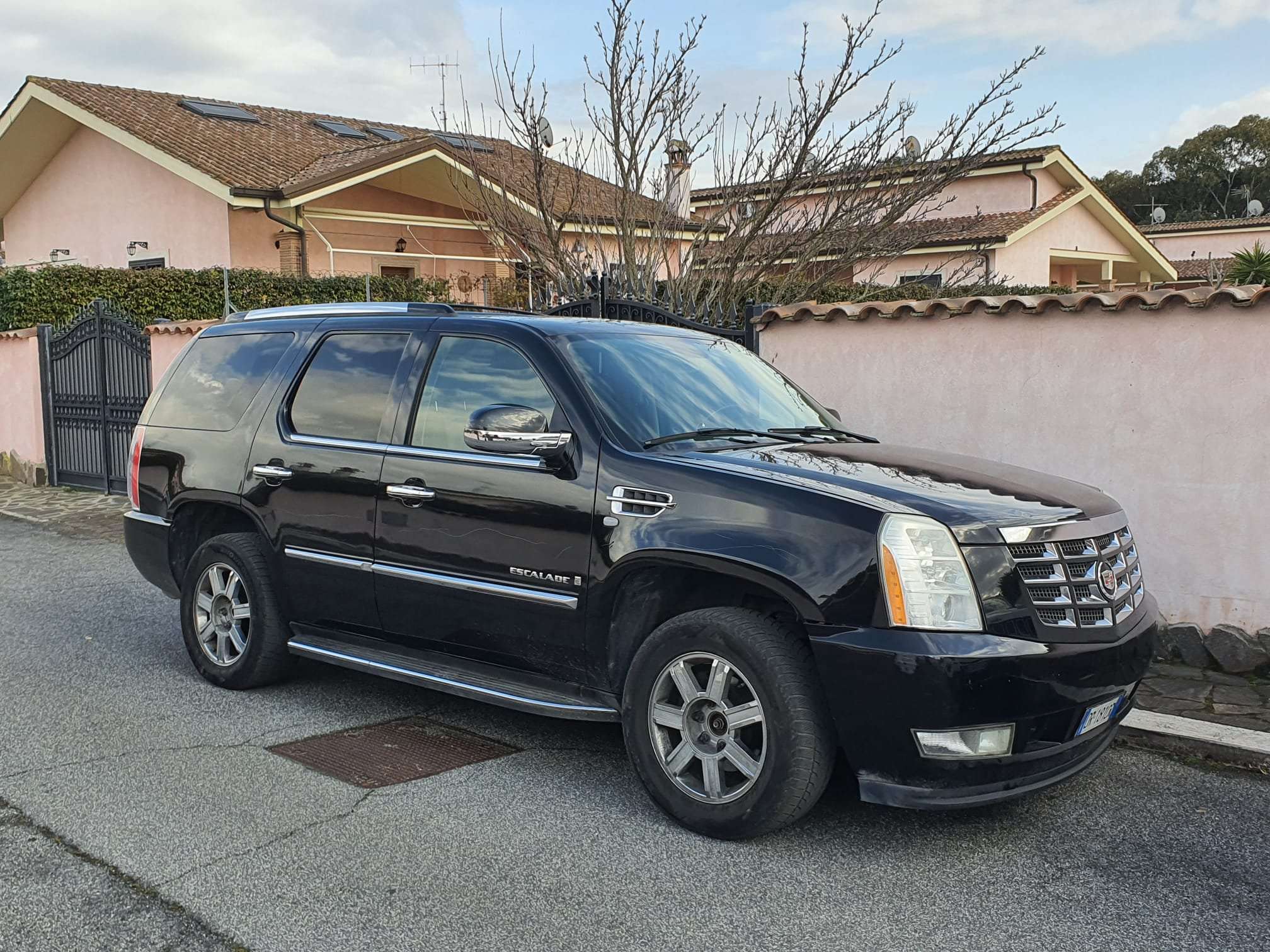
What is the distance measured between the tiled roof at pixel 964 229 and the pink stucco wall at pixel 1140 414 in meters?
3.78

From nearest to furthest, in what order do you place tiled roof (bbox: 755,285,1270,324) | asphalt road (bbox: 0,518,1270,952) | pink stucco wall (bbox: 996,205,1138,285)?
asphalt road (bbox: 0,518,1270,952)
tiled roof (bbox: 755,285,1270,324)
pink stucco wall (bbox: 996,205,1138,285)

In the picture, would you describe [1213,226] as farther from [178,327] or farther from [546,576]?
[546,576]

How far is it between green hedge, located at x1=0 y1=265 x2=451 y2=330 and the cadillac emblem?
40.7ft

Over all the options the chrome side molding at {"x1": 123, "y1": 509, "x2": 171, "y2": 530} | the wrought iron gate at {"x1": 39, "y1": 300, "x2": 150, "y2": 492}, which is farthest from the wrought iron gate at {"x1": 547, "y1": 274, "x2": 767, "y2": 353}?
the wrought iron gate at {"x1": 39, "y1": 300, "x2": 150, "y2": 492}

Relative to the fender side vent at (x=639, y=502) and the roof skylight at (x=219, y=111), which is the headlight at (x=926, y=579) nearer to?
the fender side vent at (x=639, y=502)

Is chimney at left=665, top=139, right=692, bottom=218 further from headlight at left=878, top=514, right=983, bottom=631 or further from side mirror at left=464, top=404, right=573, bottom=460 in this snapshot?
headlight at left=878, top=514, right=983, bottom=631

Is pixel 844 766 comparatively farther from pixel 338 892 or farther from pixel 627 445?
pixel 338 892

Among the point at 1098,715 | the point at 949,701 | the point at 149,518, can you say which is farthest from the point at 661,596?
the point at 149,518

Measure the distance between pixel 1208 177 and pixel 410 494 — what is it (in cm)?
6922

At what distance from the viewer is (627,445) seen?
459 cm

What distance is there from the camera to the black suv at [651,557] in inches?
152

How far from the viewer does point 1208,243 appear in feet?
137

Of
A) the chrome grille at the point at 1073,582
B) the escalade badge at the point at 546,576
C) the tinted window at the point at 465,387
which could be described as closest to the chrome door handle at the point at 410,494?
the tinted window at the point at 465,387

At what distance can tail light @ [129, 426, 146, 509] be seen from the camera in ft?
21.2
